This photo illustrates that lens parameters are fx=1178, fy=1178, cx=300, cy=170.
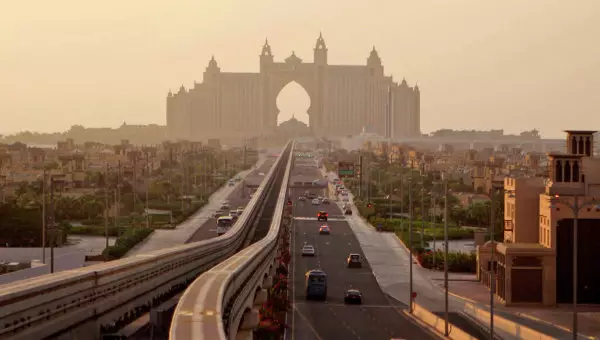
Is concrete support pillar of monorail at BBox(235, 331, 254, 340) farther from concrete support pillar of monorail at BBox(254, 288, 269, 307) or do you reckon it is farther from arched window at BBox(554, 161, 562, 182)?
arched window at BBox(554, 161, 562, 182)

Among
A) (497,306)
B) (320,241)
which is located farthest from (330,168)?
(497,306)

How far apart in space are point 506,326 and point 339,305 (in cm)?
706

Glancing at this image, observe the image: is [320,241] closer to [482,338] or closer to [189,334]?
[482,338]

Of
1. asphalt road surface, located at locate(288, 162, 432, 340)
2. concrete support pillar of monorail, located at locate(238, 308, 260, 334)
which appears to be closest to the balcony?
asphalt road surface, located at locate(288, 162, 432, 340)

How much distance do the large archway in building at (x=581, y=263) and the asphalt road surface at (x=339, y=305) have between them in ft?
16.0

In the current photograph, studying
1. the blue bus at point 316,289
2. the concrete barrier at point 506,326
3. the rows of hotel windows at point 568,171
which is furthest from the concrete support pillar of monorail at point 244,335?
the rows of hotel windows at point 568,171

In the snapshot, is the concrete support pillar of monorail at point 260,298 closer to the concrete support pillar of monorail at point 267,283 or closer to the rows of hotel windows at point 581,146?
the concrete support pillar of monorail at point 267,283

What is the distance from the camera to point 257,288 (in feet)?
100

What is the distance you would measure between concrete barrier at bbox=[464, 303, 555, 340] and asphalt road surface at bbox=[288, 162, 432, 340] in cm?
181

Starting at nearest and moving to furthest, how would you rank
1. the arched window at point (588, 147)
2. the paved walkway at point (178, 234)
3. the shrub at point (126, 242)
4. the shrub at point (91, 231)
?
1. the arched window at point (588, 147)
2. the shrub at point (126, 242)
3. the paved walkway at point (178, 234)
4. the shrub at point (91, 231)

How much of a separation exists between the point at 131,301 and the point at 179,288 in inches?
256

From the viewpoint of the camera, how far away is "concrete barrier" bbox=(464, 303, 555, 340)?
27.4 meters

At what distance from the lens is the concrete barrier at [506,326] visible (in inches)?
1080

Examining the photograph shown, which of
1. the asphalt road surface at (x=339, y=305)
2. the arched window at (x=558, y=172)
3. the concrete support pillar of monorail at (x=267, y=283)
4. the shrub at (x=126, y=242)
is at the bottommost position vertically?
the asphalt road surface at (x=339, y=305)
